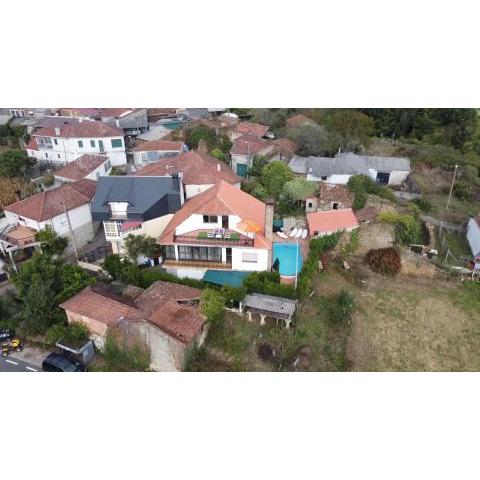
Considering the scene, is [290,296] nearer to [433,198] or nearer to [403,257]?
[403,257]

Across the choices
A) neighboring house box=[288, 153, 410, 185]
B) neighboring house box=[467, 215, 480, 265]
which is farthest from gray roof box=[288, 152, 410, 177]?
neighboring house box=[467, 215, 480, 265]

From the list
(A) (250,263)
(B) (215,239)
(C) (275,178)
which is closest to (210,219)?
(B) (215,239)

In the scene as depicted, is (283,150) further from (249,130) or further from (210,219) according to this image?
(210,219)

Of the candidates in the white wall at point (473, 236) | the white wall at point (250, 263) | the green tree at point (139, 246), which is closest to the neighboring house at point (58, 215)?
the green tree at point (139, 246)

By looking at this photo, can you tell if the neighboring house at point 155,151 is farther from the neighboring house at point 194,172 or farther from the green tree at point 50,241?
the green tree at point 50,241

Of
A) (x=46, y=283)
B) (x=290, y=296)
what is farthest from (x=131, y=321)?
(x=290, y=296)

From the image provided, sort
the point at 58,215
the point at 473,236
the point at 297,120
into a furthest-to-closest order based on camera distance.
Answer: the point at 297,120 → the point at 473,236 → the point at 58,215
